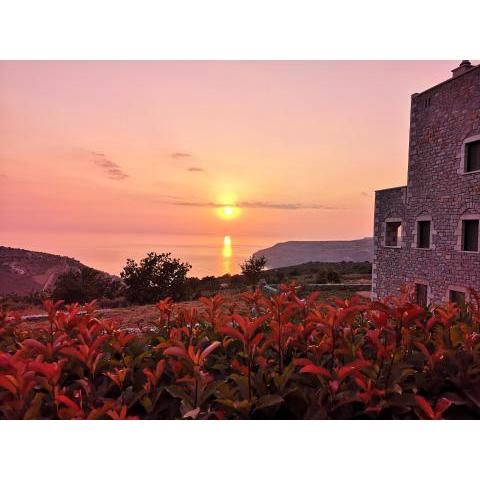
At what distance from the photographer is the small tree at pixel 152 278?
20.2 meters

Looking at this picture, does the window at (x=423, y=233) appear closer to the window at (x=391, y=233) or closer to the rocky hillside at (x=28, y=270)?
the window at (x=391, y=233)

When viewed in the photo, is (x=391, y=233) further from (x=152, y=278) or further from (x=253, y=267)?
(x=152, y=278)

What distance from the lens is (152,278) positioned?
20.4 m

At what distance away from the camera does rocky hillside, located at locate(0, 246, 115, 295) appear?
20.1 metres

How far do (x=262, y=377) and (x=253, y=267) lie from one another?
21.0 meters

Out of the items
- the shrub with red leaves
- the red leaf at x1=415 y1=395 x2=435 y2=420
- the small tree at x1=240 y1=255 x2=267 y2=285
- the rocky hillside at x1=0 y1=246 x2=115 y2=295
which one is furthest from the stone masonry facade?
the rocky hillside at x1=0 y1=246 x2=115 y2=295

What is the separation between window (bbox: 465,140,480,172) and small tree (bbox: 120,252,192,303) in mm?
13705

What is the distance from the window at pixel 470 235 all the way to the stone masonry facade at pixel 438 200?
5 cm

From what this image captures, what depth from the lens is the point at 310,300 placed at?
9.39 feet

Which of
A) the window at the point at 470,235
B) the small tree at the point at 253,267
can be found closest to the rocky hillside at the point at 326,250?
the small tree at the point at 253,267

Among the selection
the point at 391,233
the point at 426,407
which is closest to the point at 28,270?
the point at 391,233
